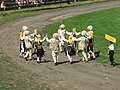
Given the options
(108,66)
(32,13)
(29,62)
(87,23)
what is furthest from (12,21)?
(108,66)

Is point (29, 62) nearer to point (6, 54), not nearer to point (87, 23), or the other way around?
point (6, 54)

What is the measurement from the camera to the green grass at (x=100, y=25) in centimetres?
2550

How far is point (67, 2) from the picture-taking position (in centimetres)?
4681

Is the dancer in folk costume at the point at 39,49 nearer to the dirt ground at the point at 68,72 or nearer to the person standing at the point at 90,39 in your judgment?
the dirt ground at the point at 68,72

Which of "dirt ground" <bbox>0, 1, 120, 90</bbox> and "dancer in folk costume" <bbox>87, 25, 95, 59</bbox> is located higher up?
"dancer in folk costume" <bbox>87, 25, 95, 59</bbox>

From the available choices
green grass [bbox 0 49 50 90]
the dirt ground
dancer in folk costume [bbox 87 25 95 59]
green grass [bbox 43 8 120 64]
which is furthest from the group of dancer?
green grass [bbox 43 8 120 64]

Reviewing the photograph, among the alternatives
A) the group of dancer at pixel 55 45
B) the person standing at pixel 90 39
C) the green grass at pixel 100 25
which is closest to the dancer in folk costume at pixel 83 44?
the group of dancer at pixel 55 45

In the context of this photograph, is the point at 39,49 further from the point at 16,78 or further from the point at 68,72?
the point at 16,78

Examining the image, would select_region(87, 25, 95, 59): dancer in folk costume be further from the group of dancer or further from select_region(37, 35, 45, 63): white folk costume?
select_region(37, 35, 45, 63): white folk costume

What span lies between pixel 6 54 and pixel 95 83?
7.65 meters

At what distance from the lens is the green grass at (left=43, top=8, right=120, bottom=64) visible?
2550cm

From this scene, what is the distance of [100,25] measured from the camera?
105 ft

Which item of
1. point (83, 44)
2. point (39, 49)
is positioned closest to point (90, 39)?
point (83, 44)

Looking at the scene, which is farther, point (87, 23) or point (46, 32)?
point (87, 23)
